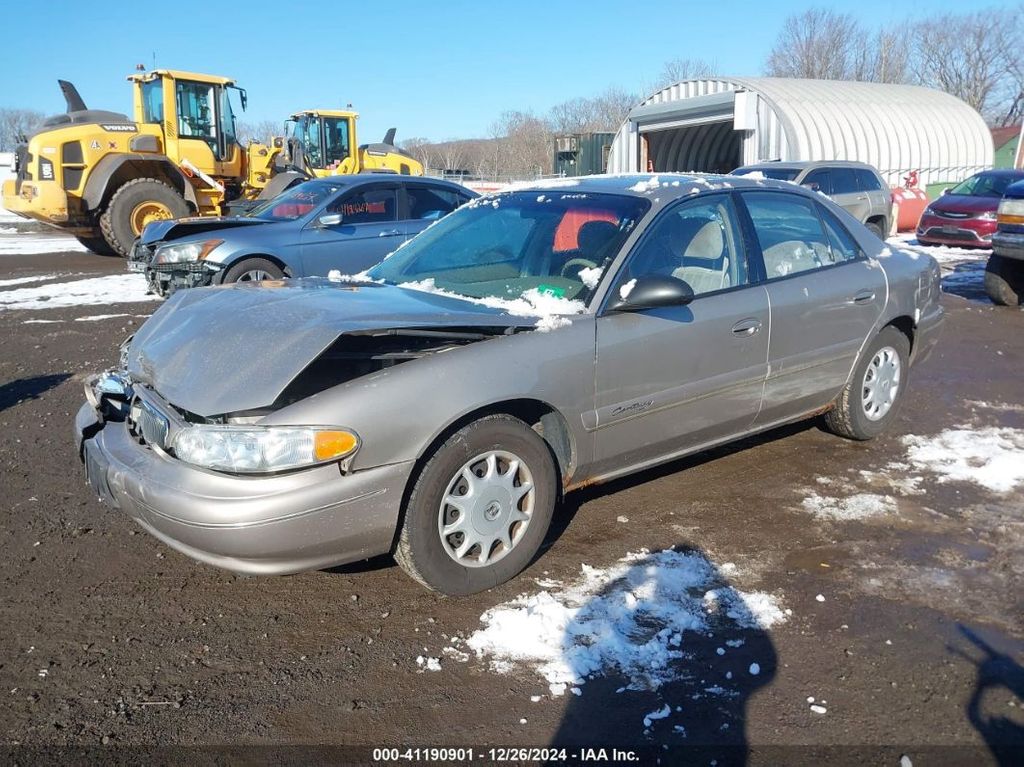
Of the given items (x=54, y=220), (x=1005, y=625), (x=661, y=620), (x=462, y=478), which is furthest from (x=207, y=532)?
(x=54, y=220)

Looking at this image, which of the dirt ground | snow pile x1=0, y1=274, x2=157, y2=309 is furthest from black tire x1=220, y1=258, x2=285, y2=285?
the dirt ground

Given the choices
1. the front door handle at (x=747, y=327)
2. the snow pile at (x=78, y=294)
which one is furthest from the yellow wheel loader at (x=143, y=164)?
the front door handle at (x=747, y=327)

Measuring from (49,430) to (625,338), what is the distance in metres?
3.87

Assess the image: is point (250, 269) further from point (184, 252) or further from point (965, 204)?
point (965, 204)

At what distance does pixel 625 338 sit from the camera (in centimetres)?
377

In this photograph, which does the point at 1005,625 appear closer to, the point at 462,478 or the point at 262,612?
the point at 462,478

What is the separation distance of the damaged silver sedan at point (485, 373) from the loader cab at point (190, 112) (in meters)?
12.7

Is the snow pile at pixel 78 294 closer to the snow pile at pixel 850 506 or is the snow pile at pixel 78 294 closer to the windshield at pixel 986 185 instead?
the snow pile at pixel 850 506

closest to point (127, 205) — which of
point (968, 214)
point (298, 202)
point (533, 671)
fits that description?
point (298, 202)

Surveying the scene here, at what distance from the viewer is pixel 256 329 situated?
11.1 feet

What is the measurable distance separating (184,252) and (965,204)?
543 inches

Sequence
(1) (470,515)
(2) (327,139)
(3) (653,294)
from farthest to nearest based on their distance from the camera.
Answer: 1. (2) (327,139)
2. (3) (653,294)
3. (1) (470,515)

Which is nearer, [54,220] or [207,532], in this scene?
[207,532]

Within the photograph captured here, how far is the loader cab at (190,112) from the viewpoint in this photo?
1559 centimetres
